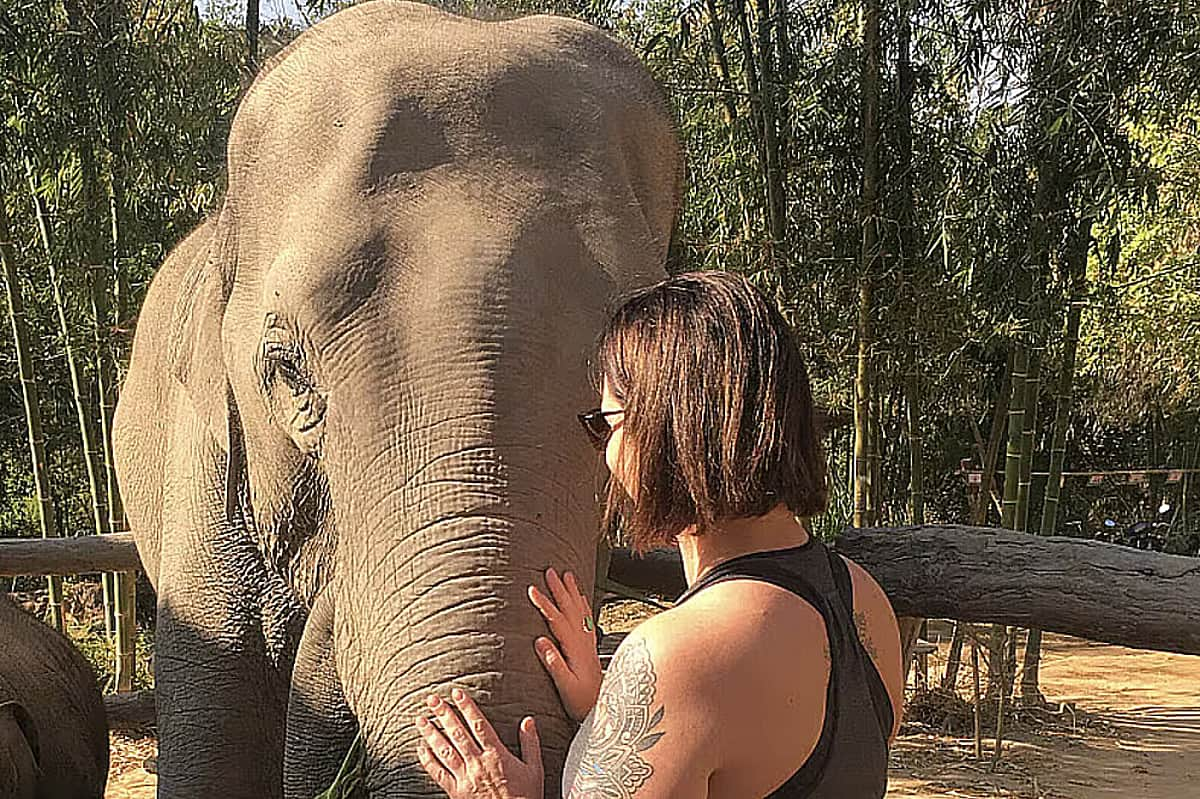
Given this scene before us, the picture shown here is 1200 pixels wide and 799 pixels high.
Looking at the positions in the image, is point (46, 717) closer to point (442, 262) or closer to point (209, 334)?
point (209, 334)

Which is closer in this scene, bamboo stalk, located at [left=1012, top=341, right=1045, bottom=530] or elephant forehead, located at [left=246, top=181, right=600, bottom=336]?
elephant forehead, located at [left=246, top=181, right=600, bottom=336]

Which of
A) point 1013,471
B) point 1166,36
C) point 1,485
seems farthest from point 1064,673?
point 1,485

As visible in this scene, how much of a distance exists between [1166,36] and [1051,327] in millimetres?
1225

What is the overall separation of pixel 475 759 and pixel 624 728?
0.34m

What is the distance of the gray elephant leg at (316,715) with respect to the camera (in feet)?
7.02

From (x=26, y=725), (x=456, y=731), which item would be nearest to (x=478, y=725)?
(x=456, y=731)

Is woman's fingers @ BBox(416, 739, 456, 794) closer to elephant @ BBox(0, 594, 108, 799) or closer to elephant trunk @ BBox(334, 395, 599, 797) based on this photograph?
elephant trunk @ BBox(334, 395, 599, 797)

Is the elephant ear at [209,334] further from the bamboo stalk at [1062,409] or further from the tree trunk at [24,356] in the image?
the bamboo stalk at [1062,409]

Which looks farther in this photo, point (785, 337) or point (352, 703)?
point (352, 703)

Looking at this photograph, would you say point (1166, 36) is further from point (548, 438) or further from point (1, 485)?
point (1, 485)

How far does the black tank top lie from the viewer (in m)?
1.14

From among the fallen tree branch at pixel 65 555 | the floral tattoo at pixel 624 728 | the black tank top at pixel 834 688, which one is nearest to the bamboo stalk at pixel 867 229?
the fallen tree branch at pixel 65 555

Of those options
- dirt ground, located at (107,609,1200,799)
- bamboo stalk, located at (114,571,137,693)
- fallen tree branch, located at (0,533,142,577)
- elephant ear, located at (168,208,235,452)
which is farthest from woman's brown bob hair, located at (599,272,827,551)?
dirt ground, located at (107,609,1200,799)

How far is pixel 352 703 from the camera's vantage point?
6.15ft
